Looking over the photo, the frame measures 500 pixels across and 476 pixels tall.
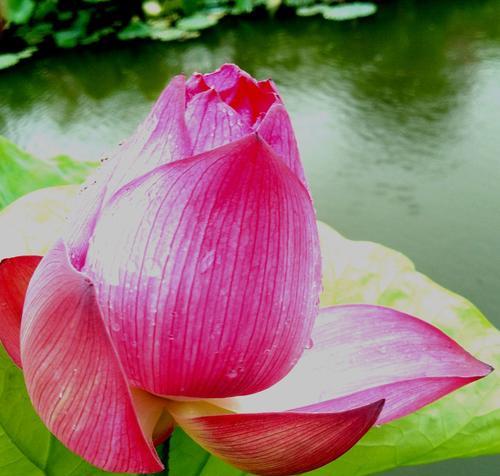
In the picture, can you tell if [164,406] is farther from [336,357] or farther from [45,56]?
[45,56]

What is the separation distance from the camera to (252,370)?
1.07ft

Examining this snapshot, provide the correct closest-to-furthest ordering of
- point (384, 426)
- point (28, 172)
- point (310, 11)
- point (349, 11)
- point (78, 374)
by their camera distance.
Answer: point (78, 374) → point (384, 426) → point (28, 172) → point (349, 11) → point (310, 11)

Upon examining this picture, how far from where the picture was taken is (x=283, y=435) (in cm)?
32

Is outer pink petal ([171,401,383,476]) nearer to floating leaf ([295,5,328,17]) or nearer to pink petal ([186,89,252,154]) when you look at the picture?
pink petal ([186,89,252,154])

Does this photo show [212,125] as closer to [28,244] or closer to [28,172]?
[28,244]

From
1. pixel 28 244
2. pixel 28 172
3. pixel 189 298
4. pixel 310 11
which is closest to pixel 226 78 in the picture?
pixel 189 298

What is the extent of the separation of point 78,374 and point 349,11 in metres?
2.39

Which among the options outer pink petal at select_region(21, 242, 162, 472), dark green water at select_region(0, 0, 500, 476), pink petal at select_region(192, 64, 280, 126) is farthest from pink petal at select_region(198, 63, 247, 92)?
dark green water at select_region(0, 0, 500, 476)

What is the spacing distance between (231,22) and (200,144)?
2395 mm

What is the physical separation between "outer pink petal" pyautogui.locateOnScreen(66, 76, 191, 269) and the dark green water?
0.55m

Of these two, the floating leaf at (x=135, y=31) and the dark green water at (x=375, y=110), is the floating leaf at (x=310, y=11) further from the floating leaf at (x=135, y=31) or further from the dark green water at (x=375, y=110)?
the floating leaf at (x=135, y=31)

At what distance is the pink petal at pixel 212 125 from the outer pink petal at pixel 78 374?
0.08 m

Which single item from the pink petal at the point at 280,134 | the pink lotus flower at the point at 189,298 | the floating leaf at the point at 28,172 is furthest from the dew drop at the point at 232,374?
the floating leaf at the point at 28,172

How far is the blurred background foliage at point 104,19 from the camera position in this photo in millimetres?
2465
